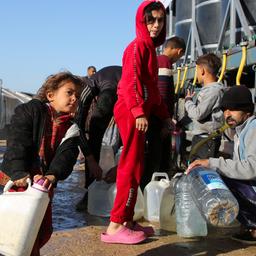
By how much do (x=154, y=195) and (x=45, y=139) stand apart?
156cm

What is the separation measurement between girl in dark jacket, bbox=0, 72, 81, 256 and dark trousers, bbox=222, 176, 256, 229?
118 cm

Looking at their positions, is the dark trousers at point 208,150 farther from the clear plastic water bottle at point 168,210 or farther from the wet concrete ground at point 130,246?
the wet concrete ground at point 130,246

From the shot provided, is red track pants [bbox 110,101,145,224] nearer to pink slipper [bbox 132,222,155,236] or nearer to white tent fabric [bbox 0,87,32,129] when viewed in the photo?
pink slipper [bbox 132,222,155,236]

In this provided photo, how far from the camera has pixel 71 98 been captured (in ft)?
9.64

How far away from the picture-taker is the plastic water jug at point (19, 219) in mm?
2447

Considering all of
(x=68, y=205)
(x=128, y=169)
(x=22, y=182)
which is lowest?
(x=68, y=205)

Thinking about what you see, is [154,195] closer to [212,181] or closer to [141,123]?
[141,123]

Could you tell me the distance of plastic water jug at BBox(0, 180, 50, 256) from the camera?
8.03 ft

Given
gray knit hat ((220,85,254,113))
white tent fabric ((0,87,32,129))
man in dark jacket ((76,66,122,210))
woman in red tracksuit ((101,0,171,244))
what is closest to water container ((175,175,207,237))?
woman in red tracksuit ((101,0,171,244))

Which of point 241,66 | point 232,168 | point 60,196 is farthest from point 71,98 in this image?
point 60,196

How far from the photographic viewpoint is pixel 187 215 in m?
3.65

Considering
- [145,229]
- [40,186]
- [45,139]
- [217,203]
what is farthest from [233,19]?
[40,186]

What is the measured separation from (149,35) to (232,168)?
3.57ft

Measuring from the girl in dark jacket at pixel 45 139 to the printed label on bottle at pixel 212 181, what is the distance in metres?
0.81
